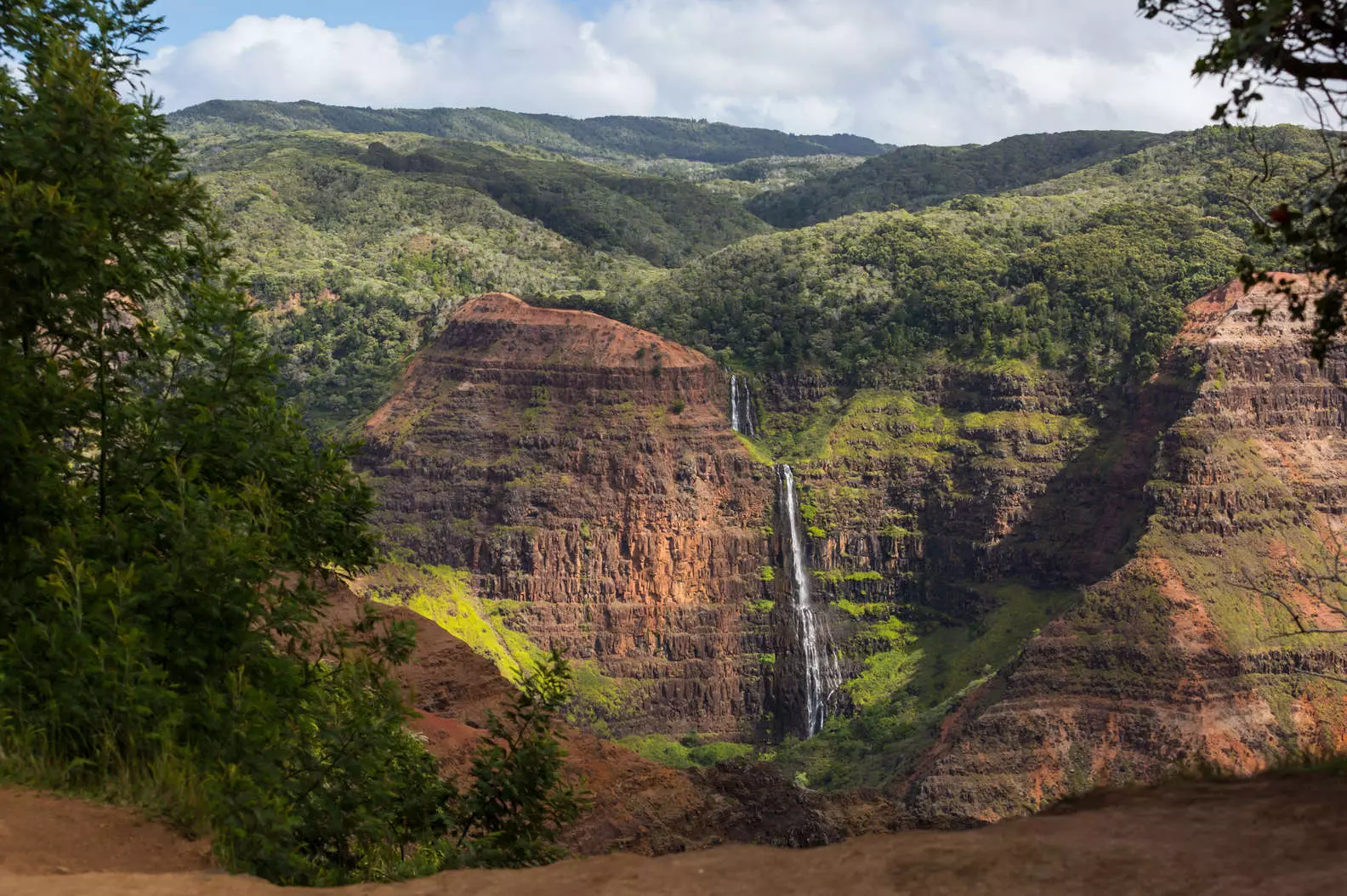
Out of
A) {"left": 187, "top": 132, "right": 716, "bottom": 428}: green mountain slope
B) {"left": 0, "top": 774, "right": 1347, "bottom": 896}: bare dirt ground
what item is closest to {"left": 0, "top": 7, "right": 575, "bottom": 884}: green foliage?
{"left": 0, "top": 774, "right": 1347, "bottom": 896}: bare dirt ground

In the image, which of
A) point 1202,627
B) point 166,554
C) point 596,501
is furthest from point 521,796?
point 596,501

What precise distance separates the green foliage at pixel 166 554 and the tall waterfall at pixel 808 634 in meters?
88.9

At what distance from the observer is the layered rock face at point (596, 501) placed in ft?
338

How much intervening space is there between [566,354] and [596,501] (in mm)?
12490

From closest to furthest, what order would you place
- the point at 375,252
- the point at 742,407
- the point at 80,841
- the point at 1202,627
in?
the point at 80,841
the point at 1202,627
the point at 742,407
the point at 375,252

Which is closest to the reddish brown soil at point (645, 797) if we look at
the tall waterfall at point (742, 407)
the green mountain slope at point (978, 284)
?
the tall waterfall at point (742, 407)

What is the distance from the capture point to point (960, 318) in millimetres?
116312

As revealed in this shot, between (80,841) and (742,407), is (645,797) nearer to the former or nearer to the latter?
(80,841)

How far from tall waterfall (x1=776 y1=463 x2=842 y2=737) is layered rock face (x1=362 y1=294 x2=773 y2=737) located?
5.83 ft

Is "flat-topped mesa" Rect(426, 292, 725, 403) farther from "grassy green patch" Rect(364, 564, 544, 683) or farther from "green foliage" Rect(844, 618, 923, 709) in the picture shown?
"green foliage" Rect(844, 618, 923, 709)

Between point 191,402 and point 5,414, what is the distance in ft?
7.04

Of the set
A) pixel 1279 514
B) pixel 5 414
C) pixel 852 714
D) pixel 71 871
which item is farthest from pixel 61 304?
pixel 852 714

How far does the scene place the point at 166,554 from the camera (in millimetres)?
14664

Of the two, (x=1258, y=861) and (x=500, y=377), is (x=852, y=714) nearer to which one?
(x=500, y=377)
